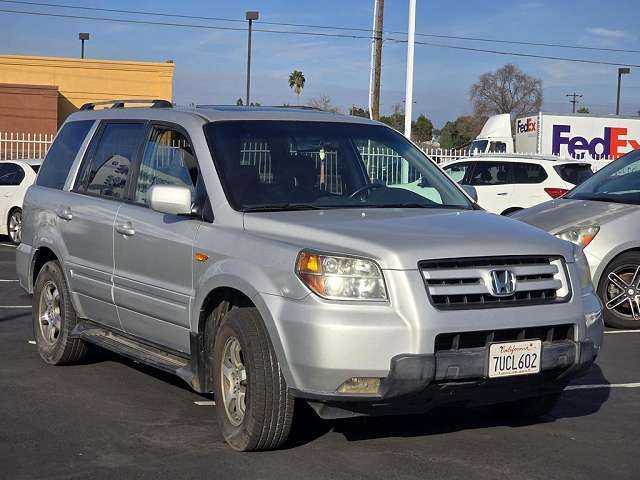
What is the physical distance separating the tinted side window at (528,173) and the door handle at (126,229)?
12608 mm

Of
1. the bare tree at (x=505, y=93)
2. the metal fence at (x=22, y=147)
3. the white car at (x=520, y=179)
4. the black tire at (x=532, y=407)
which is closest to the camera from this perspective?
the black tire at (x=532, y=407)

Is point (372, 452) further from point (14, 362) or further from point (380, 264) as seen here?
point (14, 362)

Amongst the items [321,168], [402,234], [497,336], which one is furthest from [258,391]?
[321,168]

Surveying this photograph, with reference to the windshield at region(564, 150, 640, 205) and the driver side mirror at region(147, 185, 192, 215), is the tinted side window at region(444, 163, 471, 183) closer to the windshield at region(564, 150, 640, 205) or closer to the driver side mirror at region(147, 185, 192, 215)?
the windshield at region(564, 150, 640, 205)

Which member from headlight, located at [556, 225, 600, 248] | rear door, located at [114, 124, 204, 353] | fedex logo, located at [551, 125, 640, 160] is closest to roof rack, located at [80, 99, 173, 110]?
rear door, located at [114, 124, 204, 353]

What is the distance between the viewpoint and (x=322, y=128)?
643 cm

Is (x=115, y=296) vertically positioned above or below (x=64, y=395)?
above

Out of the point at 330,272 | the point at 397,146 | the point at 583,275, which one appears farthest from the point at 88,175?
the point at 583,275

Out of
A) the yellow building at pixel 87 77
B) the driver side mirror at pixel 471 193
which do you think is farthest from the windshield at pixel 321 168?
the yellow building at pixel 87 77

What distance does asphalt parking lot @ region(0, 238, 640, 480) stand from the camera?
16.5ft

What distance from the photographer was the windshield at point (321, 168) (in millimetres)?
5816

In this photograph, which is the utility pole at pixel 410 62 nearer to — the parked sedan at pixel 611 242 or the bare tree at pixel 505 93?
A: the parked sedan at pixel 611 242

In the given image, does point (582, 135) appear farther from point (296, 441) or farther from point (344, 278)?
point (344, 278)

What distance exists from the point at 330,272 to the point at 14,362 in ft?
12.3
